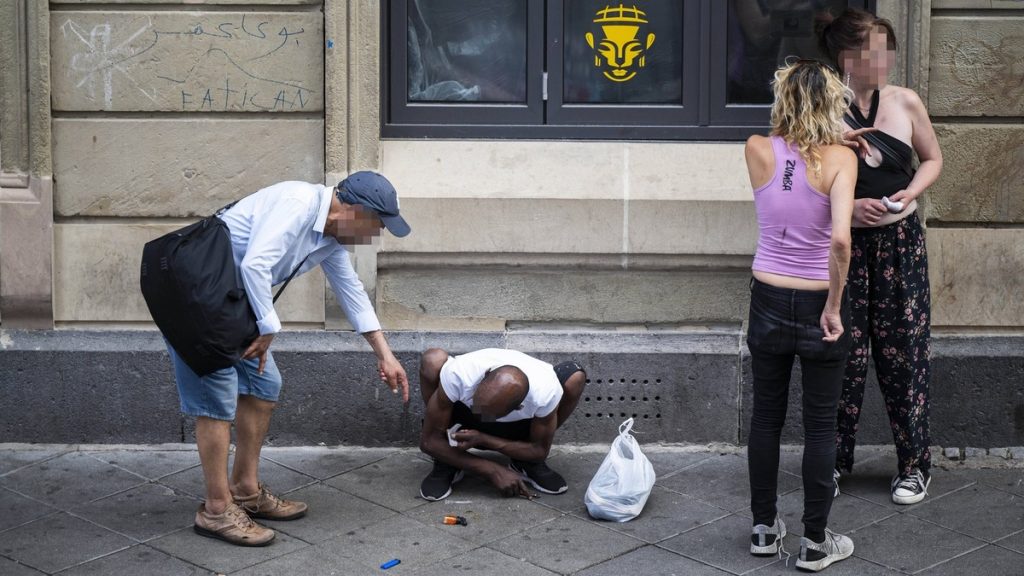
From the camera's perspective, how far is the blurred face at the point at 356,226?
495 centimetres

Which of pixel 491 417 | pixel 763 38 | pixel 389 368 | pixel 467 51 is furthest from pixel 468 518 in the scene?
pixel 763 38

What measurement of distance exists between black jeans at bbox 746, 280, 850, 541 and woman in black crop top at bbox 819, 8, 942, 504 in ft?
2.82

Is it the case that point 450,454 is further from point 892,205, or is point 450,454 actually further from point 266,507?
point 892,205

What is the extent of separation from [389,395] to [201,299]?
171 centimetres

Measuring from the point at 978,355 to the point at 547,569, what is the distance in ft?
8.49

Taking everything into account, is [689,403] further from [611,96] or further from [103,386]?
[103,386]

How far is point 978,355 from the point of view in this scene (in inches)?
250

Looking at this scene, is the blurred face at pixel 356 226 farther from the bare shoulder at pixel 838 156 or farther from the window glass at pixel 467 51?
the window glass at pixel 467 51

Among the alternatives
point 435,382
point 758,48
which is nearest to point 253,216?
point 435,382

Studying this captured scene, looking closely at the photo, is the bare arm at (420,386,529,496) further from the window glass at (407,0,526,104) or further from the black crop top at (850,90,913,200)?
the black crop top at (850,90,913,200)

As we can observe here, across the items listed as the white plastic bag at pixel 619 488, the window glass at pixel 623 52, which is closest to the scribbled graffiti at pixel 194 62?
the window glass at pixel 623 52

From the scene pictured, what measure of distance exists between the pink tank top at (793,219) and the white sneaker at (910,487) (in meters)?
1.44

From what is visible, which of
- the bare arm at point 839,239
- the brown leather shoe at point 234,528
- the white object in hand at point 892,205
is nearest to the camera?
the bare arm at point 839,239

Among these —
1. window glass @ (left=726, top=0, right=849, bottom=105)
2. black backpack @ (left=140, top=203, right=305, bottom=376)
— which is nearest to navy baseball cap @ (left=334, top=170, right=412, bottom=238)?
black backpack @ (left=140, top=203, right=305, bottom=376)
